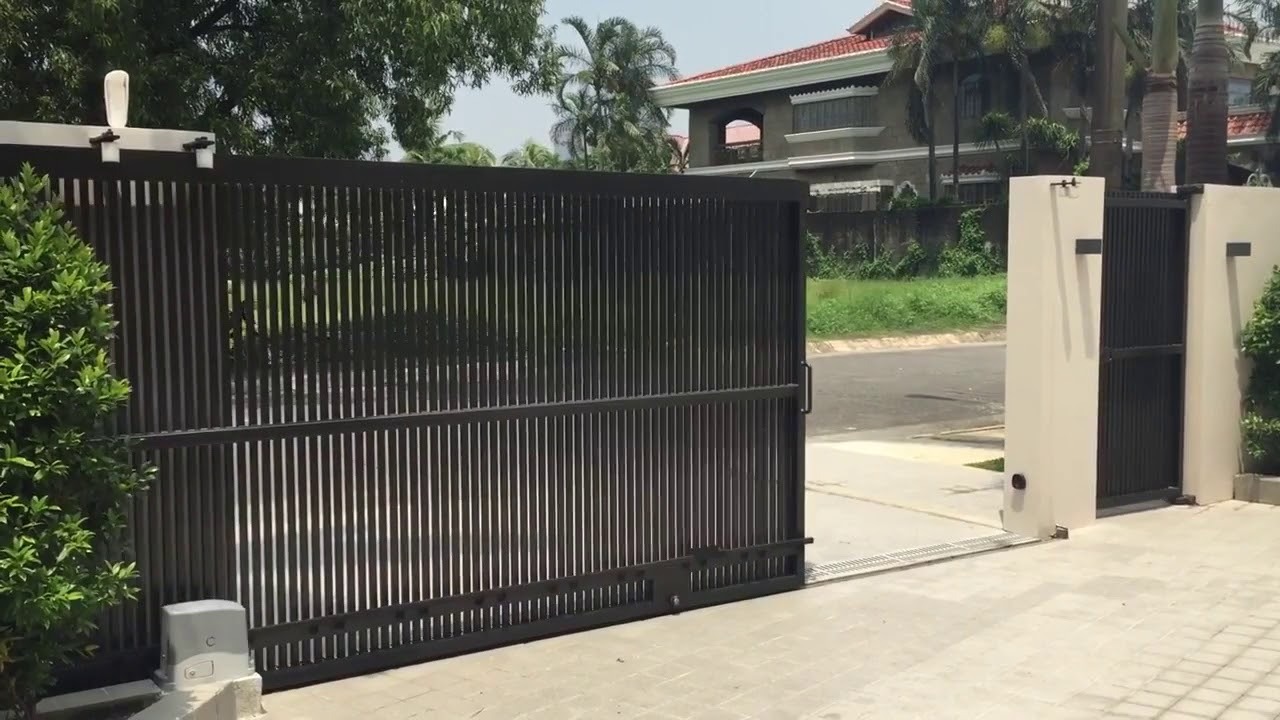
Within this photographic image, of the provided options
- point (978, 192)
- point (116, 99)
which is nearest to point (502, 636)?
point (116, 99)

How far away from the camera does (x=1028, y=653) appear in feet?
19.2

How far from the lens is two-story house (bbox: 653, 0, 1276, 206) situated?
4125 centimetres

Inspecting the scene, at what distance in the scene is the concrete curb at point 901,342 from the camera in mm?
27828

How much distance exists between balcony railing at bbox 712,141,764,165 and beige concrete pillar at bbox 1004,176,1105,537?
39.9 meters

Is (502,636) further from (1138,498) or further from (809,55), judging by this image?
(809,55)

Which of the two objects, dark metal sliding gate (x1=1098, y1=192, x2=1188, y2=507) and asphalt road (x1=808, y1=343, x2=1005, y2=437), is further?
asphalt road (x1=808, y1=343, x2=1005, y2=437)

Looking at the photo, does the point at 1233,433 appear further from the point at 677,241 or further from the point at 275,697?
the point at 275,697

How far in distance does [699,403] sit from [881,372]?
1644 centimetres

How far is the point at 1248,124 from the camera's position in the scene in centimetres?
3731

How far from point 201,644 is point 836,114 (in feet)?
139

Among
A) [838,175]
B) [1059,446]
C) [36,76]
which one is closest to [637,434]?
[1059,446]

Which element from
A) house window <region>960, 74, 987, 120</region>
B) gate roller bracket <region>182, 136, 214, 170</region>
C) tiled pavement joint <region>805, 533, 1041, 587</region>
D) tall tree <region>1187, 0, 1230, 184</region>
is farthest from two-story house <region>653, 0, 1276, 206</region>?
gate roller bracket <region>182, 136, 214, 170</region>

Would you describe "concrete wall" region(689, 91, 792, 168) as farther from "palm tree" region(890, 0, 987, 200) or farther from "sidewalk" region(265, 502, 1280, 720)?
"sidewalk" region(265, 502, 1280, 720)

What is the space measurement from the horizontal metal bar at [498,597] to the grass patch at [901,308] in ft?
72.6
